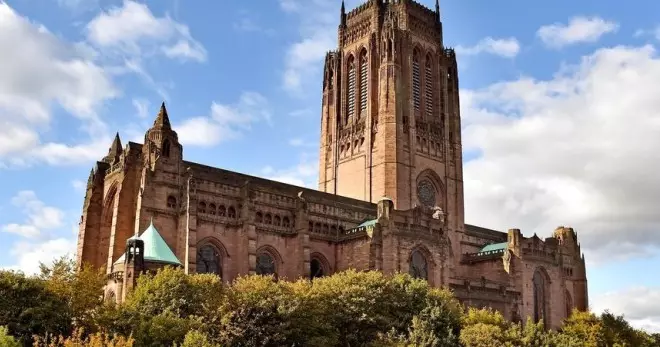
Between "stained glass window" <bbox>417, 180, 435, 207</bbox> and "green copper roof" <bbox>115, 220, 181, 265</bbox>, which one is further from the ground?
"stained glass window" <bbox>417, 180, 435, 207</bbox>

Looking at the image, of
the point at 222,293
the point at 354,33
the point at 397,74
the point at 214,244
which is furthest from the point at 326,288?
the point at 354,33

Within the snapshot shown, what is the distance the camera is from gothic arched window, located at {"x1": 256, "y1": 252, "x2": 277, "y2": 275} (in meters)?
65.1

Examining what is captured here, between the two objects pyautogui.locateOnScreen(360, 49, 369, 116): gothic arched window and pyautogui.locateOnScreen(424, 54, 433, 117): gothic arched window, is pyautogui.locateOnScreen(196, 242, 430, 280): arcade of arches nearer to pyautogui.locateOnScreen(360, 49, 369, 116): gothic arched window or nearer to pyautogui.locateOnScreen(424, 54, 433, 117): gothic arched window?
pyautogui.locateOnScreen(360, 49, 369, 116): gothic arched window

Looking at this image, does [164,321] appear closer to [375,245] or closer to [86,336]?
[86,336]

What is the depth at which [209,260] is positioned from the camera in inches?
2440

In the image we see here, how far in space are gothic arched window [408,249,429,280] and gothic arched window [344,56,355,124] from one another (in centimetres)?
2469

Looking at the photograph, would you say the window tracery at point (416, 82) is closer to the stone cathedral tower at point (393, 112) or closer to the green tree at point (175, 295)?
the stone cathedral tower at point (393, 112)

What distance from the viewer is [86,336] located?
43.8 metres

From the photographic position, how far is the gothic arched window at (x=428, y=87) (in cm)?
8812

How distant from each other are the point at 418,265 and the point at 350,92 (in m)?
27.8

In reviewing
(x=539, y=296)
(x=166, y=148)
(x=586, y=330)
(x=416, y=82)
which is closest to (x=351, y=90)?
(x=416, y=82)

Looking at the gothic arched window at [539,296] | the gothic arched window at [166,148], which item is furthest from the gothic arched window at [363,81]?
the gothic arched window at [166,148]

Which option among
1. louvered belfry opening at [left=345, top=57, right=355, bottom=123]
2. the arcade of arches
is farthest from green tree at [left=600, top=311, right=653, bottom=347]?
louvered belfry opening at [left=345, top=57, right=355, bottom=123]

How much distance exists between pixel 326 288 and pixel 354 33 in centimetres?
4560
